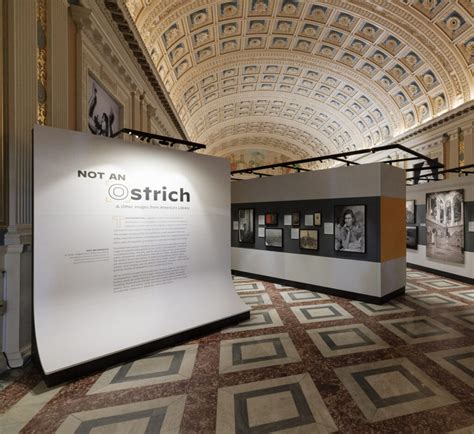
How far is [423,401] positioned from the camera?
291cm

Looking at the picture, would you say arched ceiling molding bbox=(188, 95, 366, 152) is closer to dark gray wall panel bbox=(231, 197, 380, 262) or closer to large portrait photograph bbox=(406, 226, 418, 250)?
large portrait photograph bbox=(406, 226, 418, 250)

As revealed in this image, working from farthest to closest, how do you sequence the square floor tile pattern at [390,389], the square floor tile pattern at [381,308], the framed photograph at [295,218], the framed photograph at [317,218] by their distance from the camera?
the framed photograph at [295,218]
the framed photograph at [317,218]
the square floor tile pattern at [381,308]
the square floor tile pattern at [390,389]

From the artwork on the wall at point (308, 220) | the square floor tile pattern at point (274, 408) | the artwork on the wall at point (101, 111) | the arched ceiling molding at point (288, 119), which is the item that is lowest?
the square floor tile pattern at point (274, 408)

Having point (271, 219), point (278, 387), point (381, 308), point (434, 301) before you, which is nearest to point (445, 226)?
point (434, 301)

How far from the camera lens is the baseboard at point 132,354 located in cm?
323

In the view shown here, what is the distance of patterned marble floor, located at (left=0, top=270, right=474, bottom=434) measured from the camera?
2605mm

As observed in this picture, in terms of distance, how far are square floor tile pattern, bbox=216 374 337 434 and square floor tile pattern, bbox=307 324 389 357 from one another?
100 cm

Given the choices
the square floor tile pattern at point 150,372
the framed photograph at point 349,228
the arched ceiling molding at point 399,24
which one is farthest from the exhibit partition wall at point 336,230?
the arched ceiling molding at point 399,24

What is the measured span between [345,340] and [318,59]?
1479 centimetres

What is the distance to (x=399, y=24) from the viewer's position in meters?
11.3

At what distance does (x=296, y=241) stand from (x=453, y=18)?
37.8 feet

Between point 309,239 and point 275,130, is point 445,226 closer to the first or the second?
point 309,239

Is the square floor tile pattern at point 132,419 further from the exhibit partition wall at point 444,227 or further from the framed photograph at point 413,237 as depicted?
the framed photograph at point 413,237

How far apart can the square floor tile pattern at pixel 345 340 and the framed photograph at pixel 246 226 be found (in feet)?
14.8
